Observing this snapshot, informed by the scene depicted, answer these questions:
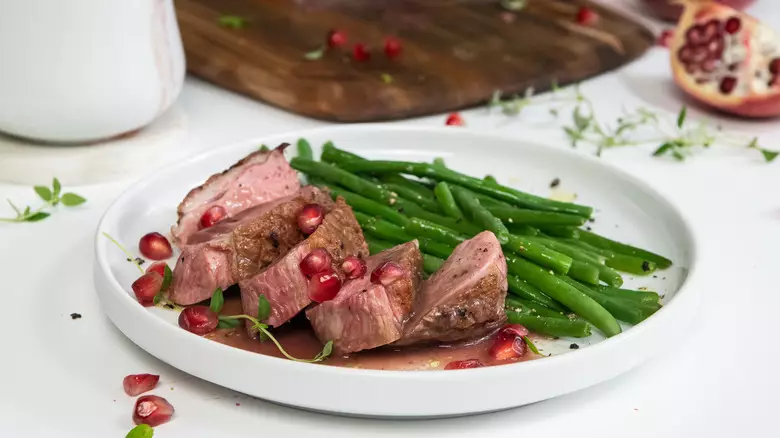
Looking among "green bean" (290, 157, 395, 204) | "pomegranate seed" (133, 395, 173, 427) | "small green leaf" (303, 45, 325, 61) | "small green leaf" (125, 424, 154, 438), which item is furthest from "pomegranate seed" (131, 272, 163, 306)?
"small green leaf" (303, 45, 325, 61)

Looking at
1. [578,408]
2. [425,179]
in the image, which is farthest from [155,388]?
[425,179]

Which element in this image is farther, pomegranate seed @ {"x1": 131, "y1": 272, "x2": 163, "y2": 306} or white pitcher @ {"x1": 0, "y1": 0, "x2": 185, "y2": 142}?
white pitcher @ {"x1": 0, "y1": 0, "x2": 185, "y2": 142}

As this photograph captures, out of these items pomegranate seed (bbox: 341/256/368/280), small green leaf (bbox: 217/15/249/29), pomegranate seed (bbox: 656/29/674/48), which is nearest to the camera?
pomegranate seed (bbox: 341/256/368/280)

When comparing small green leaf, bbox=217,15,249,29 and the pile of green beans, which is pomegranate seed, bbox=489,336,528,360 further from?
small green leaf, bbox=217,15,249,29

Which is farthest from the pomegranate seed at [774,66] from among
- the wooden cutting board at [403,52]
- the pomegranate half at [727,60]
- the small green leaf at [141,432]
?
the small green leaf at [141,432]

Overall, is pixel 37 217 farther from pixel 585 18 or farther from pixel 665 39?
pixel 665 39

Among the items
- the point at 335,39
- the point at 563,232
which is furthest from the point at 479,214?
the point at 335,39

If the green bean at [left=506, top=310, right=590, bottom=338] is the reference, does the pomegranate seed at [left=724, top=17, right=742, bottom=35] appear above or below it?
above
